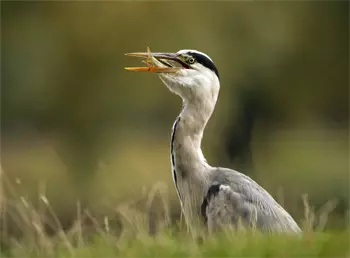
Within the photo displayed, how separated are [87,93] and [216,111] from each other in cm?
296

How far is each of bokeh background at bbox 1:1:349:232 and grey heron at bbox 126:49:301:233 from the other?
389 inches

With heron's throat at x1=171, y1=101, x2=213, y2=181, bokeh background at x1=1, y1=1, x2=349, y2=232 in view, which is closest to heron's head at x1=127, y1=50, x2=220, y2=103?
heron's throat at x1=171, y1=101, x2=213, y2=181

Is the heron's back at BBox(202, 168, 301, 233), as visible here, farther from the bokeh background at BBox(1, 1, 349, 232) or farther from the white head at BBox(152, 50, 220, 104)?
the bokeh background at BBox(1, 1, 349, 232)

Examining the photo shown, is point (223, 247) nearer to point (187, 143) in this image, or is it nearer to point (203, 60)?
point (187, 143)

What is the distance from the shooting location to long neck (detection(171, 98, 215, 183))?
6.97 m

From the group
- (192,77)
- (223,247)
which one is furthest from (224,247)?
(192,77)

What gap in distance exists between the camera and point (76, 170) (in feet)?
65.2

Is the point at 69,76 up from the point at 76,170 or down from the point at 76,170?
up

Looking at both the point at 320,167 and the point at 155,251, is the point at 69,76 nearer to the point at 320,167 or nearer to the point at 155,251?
the point at 320,167

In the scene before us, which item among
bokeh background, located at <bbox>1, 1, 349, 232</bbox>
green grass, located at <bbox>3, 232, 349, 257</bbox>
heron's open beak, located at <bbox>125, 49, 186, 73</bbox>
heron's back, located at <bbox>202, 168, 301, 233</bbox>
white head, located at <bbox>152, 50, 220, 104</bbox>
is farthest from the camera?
bokeh background, located at <bbox>1, 1, 349, 232</bbox>

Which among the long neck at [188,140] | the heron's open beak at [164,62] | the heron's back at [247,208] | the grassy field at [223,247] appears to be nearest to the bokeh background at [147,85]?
the long neck at [188,140]

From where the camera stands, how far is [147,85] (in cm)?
2025

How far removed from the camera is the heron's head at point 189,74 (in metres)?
6.92

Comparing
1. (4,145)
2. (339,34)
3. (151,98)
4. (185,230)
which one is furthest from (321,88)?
(185,230)
